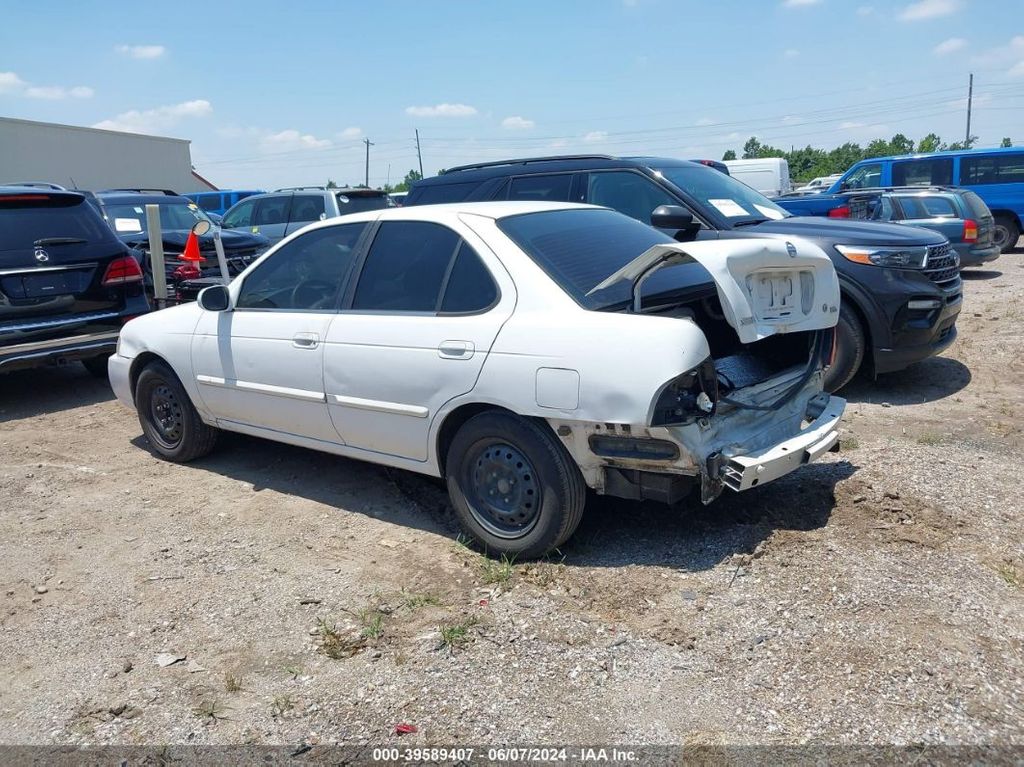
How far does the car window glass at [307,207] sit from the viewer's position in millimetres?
13539

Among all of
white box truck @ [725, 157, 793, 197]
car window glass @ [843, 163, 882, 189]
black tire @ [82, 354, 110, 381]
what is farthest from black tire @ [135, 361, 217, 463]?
white box truck @ [725, 157, 793, 197]

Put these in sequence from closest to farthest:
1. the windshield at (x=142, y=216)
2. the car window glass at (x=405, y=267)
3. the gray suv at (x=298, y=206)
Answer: the car window glass at (x=405, y=267) < the windshield at (x=142, y=216) < the gray suv at (x=298, y=206)

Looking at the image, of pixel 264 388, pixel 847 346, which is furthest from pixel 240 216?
pixel 847 346

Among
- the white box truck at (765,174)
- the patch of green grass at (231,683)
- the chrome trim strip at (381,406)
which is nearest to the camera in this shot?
the patch of green grass at (231,683)

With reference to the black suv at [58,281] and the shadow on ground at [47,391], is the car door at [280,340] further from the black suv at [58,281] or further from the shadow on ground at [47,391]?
the shadow on ground at [47,391]

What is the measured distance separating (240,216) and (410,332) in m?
11.6

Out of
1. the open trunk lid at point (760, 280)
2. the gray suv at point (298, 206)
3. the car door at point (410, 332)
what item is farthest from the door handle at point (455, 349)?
the gray suv at point (298, 206)

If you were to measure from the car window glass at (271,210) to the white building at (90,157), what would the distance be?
14.0 m

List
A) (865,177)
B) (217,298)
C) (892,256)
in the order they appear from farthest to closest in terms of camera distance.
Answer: (865,177) → (892,256) → (217,298)

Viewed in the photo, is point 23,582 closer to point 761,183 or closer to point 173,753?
point 173,753

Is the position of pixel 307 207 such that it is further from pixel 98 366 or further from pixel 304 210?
pixel 98 366

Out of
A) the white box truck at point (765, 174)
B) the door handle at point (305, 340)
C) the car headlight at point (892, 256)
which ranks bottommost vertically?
the door handle at point (305, 340)

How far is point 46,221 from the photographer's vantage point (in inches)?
284

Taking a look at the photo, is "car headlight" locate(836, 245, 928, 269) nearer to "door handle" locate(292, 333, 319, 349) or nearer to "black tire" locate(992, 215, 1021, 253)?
"door handle" locate(292, 333, 319, 349)
